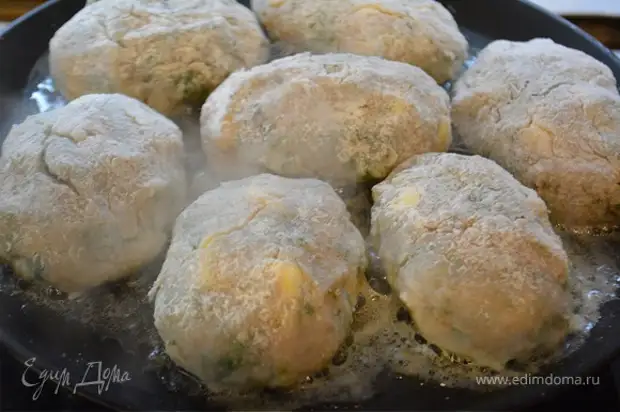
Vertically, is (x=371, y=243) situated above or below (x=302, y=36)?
below

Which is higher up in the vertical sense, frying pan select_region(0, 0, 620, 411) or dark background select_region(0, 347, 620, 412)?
frying pan select_region(0, 0, 620, 411)

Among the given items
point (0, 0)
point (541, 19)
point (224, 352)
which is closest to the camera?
point (224, 352)

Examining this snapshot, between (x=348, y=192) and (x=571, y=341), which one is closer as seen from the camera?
(x=571, y=341)

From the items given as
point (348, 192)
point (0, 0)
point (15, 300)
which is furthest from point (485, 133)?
point (0, 0)

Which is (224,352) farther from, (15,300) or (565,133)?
(565,133)

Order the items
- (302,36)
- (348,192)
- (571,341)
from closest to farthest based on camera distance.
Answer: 1. (571,341)
2. (348,192)
3. (302,36)

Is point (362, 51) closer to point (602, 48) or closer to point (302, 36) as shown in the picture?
point (302, 36)

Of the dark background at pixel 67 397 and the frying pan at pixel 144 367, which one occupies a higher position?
the frying pan at pixel 144 367
